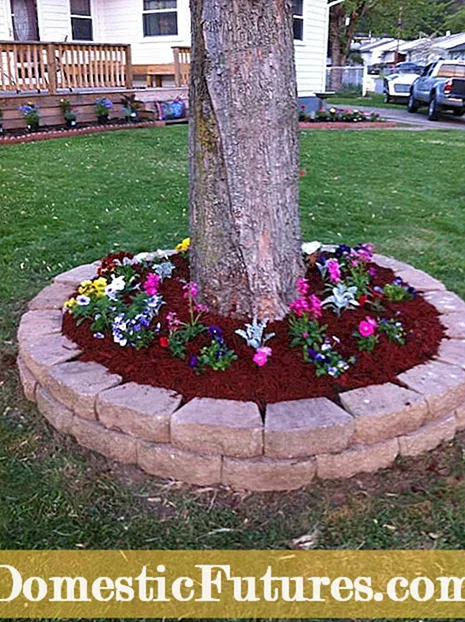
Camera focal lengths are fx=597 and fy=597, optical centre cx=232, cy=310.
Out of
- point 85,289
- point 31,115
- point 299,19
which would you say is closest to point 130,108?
point 31,115

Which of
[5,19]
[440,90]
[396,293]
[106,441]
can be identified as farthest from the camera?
[440,90]

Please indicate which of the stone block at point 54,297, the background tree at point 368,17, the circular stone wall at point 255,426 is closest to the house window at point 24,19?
the stone block at point 54,297

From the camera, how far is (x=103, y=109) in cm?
1012

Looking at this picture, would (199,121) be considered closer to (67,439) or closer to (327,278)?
(327,278)

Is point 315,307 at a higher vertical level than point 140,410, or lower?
higher

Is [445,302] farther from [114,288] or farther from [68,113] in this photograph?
[68,113]

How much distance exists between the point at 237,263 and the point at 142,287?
67cm

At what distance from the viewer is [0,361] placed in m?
2.95

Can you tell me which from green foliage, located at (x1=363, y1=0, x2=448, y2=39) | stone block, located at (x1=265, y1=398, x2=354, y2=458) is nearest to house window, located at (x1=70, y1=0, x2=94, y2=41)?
stone block, located at (x1=265, y1=398, x2=354, y2=458)

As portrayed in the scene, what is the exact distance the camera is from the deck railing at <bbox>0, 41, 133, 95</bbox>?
9.34 m

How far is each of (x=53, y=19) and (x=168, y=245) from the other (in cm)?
971

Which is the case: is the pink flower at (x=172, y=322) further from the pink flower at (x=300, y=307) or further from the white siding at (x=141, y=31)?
the white siding at (x=141, y=31)

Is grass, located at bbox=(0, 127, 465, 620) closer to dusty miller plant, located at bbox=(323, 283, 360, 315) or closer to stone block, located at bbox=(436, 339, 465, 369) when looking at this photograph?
stone block, located at bbox=(436, 339, 465, 369)

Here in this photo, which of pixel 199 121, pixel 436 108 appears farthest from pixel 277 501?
pixel 436 108
